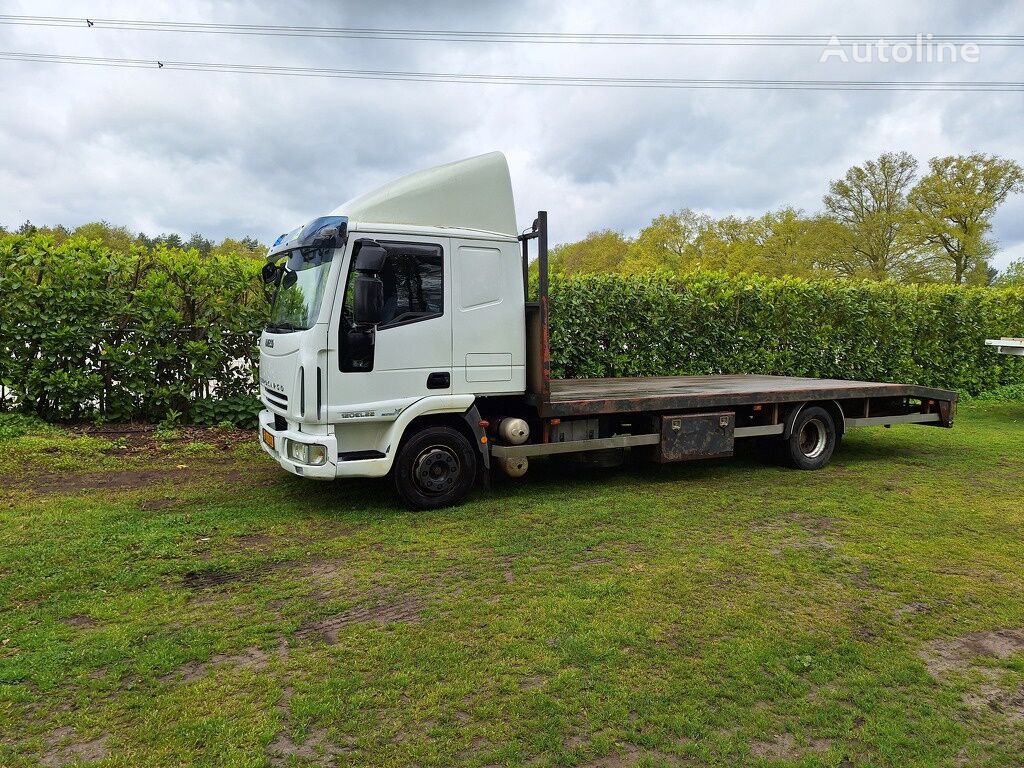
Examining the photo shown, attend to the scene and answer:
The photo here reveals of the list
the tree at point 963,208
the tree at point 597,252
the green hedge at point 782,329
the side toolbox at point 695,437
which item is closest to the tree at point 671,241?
the tree at point 597,252

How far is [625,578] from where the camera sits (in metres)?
4.52

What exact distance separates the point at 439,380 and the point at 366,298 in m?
1.01

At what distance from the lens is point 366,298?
5348mm

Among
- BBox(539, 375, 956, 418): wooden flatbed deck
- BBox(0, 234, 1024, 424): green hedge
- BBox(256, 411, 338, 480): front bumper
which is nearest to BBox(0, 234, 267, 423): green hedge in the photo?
BBox(0, 234, 1024, 424): green hedge

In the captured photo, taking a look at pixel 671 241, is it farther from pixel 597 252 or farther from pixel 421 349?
pixel 421 349

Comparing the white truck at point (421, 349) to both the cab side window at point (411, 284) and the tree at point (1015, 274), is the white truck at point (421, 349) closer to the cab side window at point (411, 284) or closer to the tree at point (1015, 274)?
the cab side window at point (411, 284)

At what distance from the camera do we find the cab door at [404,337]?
5.56 meters

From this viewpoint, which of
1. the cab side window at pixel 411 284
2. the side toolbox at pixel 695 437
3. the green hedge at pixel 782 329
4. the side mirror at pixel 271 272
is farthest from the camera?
the green hedge at pixel 782 329

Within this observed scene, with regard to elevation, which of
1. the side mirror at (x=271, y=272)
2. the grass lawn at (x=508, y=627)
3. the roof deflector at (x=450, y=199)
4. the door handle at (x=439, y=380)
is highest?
the roof deflector at (x=450, y=199)

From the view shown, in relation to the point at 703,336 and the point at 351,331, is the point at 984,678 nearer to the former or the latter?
the point at 351,331

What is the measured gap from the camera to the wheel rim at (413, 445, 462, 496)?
19.7 ft

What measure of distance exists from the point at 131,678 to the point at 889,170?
45780mm

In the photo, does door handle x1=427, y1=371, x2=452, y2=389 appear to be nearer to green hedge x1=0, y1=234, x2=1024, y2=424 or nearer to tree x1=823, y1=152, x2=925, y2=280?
green hedge x1=0, y1=234, x2=1024, y2=424

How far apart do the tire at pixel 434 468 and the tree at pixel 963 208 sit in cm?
3864
